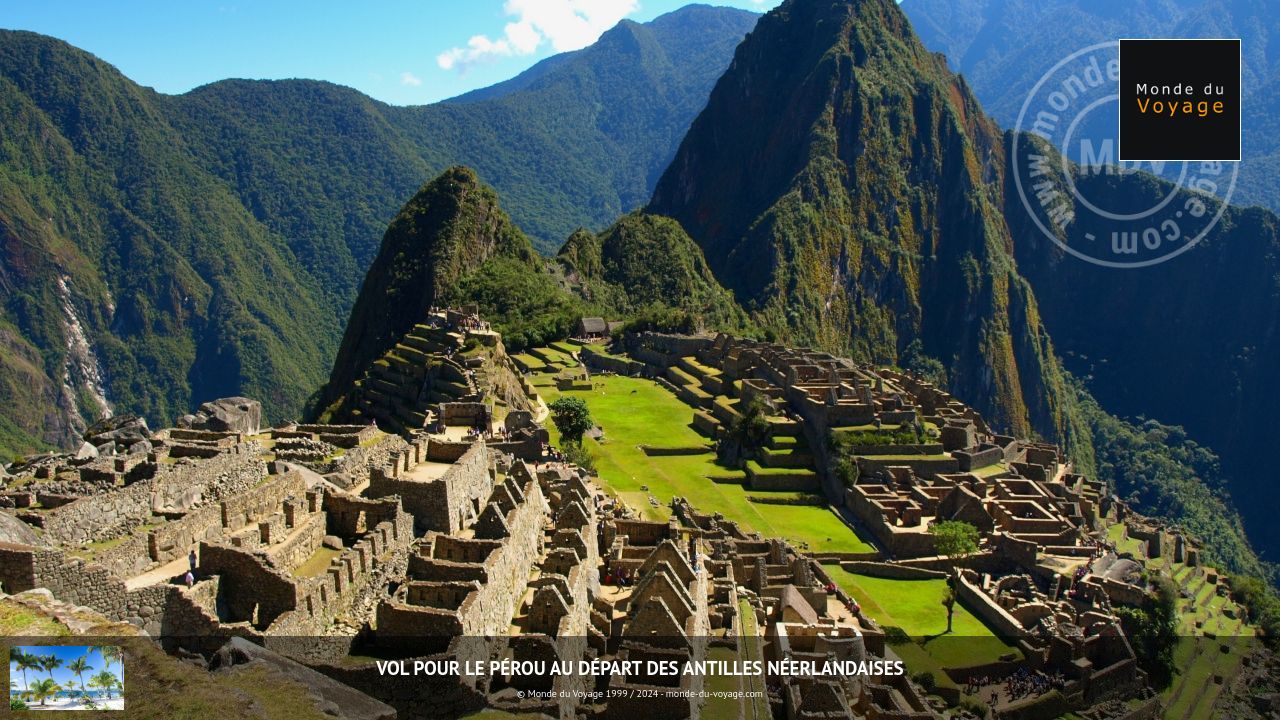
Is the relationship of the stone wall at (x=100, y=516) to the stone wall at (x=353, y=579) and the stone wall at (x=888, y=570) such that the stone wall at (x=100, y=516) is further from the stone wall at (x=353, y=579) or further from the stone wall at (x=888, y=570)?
the stone wall at (x=888, y=570)

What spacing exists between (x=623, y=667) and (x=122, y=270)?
134855mm

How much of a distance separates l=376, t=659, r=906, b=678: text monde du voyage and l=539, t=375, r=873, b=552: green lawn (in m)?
15.0

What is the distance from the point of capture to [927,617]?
42281mm

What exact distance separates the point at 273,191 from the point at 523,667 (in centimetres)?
16851

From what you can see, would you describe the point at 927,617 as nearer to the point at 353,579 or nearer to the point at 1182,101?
the point at 353,579

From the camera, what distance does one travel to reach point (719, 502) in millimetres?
53719

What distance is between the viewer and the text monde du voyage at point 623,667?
17062 mm

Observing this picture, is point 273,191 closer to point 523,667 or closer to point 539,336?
point 539,336

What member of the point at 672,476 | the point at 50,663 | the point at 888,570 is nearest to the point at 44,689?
the point at 50,663

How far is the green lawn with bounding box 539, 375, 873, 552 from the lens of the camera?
5028 cm

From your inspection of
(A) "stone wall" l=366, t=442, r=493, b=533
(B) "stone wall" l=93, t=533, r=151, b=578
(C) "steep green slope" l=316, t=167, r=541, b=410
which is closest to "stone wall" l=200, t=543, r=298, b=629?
(B) "stone wall" l=93, t=533, r=151, b=578

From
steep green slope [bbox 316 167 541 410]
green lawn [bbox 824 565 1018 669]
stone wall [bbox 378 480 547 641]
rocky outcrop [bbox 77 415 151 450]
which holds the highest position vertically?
steep green slope [bbox 316 167 541 410]

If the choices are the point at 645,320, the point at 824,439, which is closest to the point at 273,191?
the point at 645,320

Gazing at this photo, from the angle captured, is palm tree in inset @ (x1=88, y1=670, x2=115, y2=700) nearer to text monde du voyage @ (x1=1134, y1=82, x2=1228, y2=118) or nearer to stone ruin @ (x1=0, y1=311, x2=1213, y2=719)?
stone ruin @ (x1=0, y1=311, x2=1213, y2=719)
